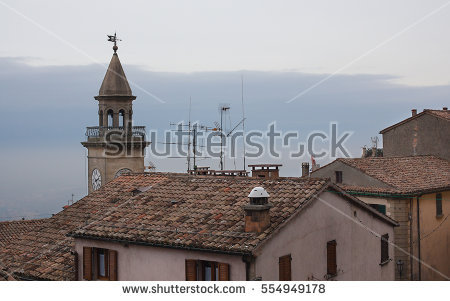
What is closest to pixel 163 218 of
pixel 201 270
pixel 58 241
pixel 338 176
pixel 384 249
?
pixel 201 270

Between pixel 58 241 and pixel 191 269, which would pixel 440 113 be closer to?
pixel 58 241

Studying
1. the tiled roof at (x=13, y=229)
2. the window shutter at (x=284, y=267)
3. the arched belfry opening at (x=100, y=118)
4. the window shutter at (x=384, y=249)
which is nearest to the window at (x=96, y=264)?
the window shutter at (x=284, y=267)

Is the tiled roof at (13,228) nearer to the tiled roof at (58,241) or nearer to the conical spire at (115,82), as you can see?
the conical spire at (115,82)

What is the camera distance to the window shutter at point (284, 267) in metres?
11.7

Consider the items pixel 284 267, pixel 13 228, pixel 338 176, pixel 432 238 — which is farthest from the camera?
pixel 13 228

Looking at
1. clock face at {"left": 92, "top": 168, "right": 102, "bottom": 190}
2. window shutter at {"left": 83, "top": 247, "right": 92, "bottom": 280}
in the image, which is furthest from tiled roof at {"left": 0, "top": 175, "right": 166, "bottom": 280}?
clock face at {"left": 92, "top": 168, "right": 102, "bottom": 190}

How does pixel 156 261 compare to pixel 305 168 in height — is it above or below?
below

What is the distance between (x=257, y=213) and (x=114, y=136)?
24202 millimetres

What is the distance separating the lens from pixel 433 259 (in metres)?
24.3

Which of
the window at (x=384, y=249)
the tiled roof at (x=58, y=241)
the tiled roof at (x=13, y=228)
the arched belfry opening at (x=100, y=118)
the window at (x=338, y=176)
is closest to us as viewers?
the tiled roof at (x=58, y=241)

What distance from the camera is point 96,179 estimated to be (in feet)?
117

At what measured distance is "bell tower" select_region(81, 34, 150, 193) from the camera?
33812mm

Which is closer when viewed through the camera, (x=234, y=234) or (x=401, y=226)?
(x=234, y=234)

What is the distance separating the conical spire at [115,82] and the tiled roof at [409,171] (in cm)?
1466
